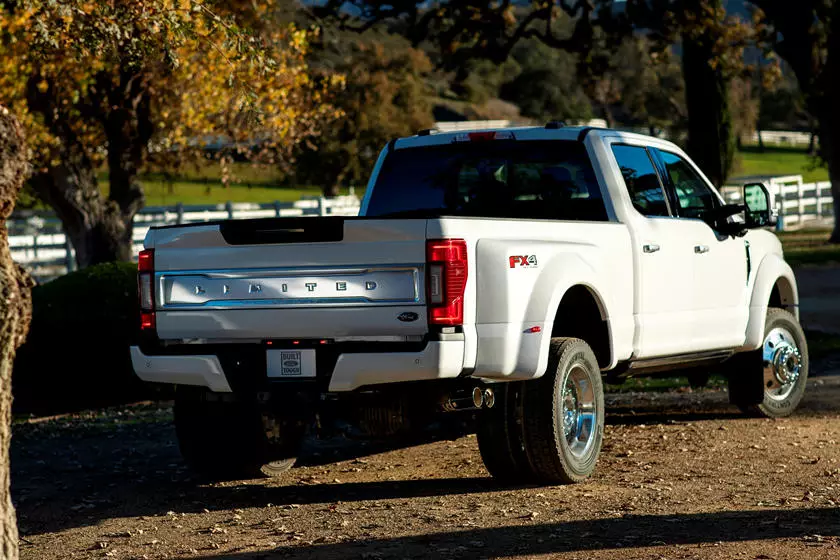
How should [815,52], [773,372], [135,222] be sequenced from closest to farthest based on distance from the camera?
[773,372]
[815,52]
[135,222]

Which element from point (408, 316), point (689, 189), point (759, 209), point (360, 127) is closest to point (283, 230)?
point (408, 316)

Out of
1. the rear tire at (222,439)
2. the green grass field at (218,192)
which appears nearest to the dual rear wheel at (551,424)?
the rear tire at (222,439)

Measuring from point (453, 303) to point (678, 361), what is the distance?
2.94 m

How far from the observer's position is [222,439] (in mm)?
8570

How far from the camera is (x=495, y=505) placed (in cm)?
741

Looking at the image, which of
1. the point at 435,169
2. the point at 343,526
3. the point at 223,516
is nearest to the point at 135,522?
the point at 223,516

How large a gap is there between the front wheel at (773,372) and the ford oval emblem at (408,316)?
4.22 m

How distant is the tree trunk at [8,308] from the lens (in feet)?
17.1

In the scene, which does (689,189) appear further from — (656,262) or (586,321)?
(586,321)

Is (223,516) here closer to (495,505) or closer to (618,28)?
(495,505)

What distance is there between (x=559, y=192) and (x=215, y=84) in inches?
580

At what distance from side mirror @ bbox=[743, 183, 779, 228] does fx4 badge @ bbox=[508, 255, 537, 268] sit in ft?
9.87

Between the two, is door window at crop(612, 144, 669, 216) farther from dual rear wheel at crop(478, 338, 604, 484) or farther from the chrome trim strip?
the chrome trim strip

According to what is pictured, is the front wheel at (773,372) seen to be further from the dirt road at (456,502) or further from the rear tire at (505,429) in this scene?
the rear tire at (505,429)
